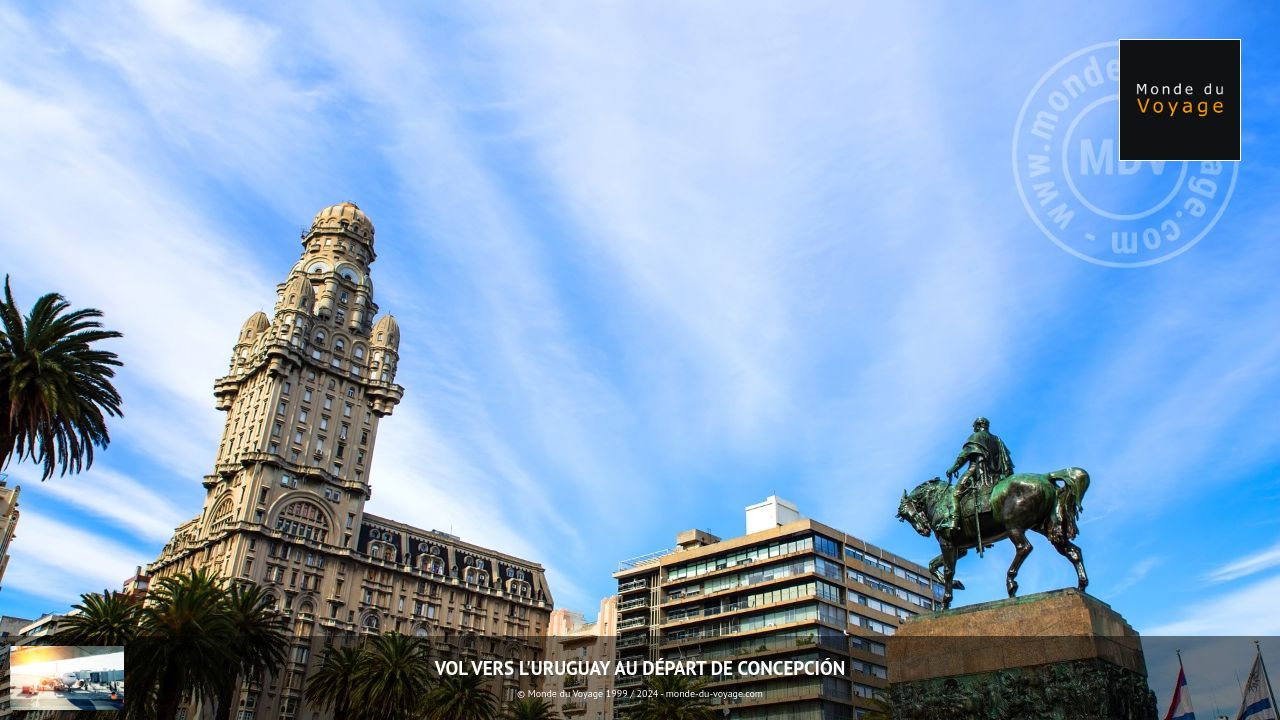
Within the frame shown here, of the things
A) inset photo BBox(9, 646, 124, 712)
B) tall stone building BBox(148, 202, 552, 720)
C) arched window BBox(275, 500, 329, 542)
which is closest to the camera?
inset photo BBox(9, 646, 124, 712)

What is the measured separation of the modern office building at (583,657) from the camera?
100688mm

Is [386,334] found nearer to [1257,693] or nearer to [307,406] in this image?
[307,406]

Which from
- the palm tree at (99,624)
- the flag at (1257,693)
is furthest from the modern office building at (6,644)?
the flag at (1257,693)

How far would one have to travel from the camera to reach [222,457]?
10319cm

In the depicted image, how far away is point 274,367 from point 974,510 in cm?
8801

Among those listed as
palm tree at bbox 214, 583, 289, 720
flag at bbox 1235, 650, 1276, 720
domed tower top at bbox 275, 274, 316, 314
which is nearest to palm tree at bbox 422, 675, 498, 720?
palm tree at bbox 214, 583, 289, 720

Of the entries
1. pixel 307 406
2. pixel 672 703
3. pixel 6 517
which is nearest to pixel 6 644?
pixel 6 517

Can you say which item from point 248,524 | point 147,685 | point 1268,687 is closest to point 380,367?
point 248,524

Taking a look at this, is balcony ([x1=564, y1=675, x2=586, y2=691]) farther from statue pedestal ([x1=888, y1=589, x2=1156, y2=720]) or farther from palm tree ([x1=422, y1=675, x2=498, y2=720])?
statue pedestal ([x1=888, y1=589, x2=1156, y2=720])

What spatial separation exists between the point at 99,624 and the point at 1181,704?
57.4 metres

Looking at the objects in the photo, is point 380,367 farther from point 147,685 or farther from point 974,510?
point 974,510

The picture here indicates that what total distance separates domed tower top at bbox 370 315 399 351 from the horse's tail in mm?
97545

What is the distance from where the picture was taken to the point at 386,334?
114 m

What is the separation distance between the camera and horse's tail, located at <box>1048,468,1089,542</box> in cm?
2445
